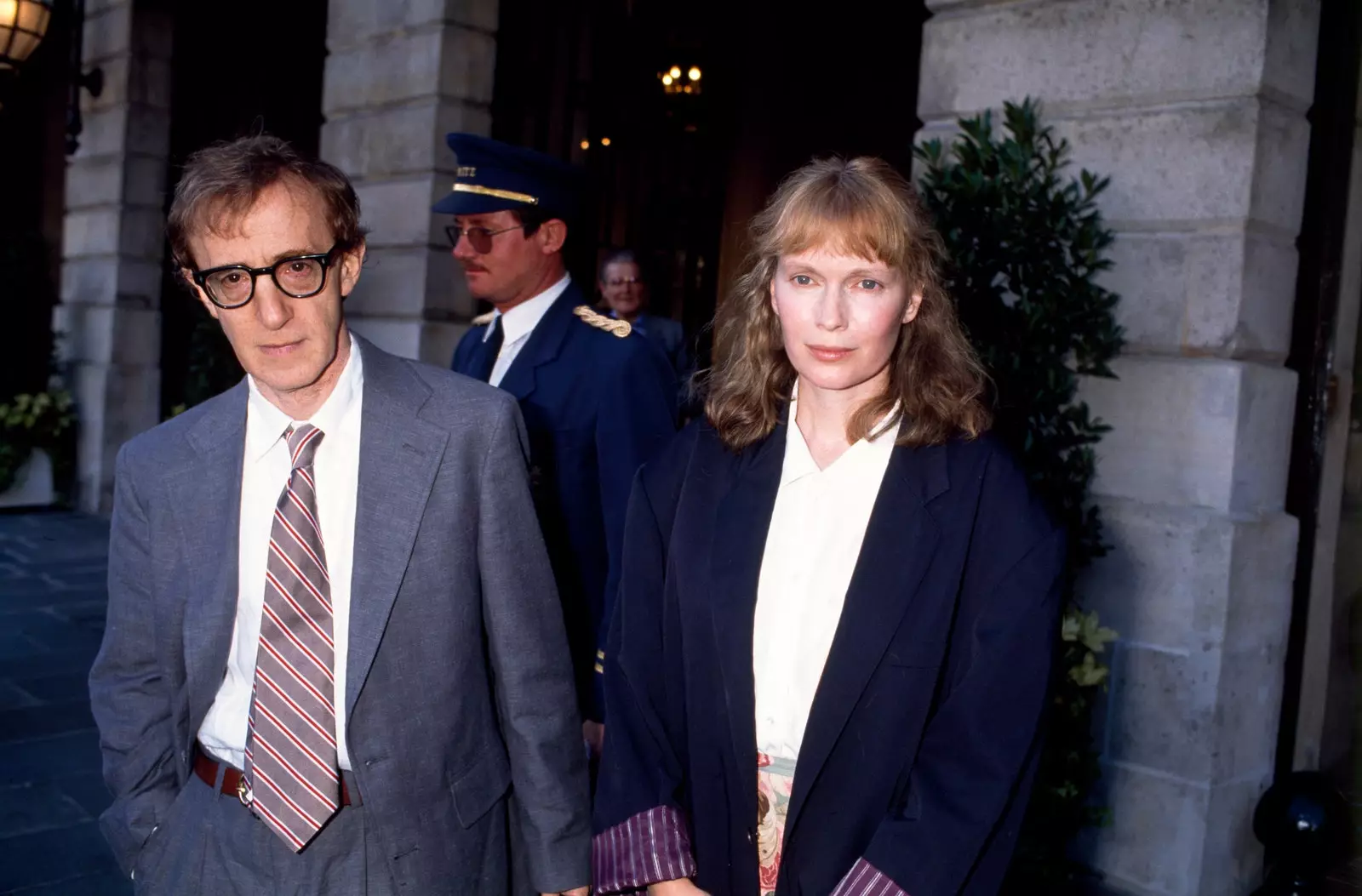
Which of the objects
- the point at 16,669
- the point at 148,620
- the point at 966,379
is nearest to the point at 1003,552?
the point at 966,379

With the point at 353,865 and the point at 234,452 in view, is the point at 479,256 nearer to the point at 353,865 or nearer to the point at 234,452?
the point at 234,452

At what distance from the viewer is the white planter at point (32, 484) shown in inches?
410

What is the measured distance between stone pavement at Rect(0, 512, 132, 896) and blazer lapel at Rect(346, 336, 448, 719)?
247 cm

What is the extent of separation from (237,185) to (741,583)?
1091 mm

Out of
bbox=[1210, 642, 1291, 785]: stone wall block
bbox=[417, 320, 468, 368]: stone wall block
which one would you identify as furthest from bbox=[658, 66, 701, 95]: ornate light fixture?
bbox=[1210, 642, 1291, 785]: stone wall block

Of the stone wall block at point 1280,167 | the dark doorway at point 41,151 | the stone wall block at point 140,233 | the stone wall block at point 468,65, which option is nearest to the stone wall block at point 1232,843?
the stone wall block at point 1280,167

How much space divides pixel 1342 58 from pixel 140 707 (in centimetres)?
415

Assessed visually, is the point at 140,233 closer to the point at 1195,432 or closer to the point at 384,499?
the point at 1195,432

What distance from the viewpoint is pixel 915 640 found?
187 centimetres

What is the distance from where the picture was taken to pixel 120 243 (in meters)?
10.4

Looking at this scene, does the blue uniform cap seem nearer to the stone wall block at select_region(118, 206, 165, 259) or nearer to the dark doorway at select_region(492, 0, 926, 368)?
the dark doorway at select_region(492, 0, 926, 368)

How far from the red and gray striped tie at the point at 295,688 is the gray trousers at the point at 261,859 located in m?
0.04

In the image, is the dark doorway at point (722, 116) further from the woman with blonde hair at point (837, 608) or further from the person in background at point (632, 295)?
the woman with blonde hair at point (837, 608)

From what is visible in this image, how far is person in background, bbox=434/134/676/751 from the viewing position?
10.5 feet
